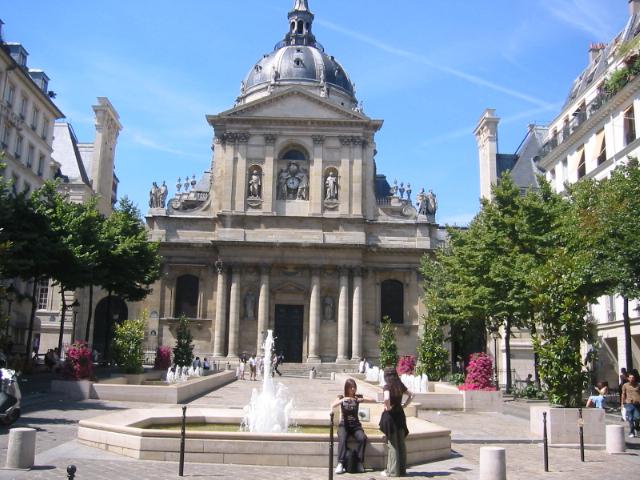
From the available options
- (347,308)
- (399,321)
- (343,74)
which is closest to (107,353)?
(347,308)

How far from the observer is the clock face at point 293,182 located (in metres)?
51.4

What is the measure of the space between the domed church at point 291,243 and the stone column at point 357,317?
73mm

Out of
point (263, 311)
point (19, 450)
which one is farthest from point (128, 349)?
point (263, 311)

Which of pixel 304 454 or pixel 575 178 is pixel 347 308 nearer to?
pixel 575 178

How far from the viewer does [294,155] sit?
5228cm

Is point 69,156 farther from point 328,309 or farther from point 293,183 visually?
point 328,309

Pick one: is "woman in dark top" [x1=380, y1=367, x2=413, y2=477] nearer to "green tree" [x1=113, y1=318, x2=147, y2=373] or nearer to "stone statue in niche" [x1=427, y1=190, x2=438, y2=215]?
"green tree" [x1=113, y1=318, x2=147, y2=373]

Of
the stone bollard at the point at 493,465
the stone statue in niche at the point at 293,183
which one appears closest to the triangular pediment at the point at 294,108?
the stone statue in niche at the point at 293,183

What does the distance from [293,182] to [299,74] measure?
21.5m

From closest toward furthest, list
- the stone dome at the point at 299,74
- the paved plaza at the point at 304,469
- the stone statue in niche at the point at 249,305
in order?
1. the paved plaza at the point at 304,469
2. the stone statue in niche at the point at 249,305
3. the stone dome at the point at 299,74

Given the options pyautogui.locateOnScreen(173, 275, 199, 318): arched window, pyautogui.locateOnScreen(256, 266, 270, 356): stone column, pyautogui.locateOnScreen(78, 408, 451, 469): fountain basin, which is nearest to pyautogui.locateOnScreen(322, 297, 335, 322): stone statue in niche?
pyautogui.locateOnScreen(256, 266, 270, 356): stone column

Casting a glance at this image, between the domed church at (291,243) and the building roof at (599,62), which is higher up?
the building roof at (599,62)

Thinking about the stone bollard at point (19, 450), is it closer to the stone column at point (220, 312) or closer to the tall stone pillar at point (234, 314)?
the tall stone pillar at point (234, 314)

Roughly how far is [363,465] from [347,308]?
36.9m
